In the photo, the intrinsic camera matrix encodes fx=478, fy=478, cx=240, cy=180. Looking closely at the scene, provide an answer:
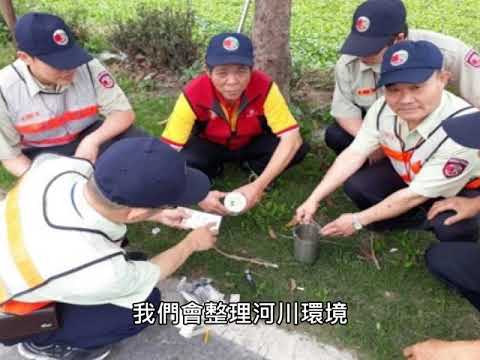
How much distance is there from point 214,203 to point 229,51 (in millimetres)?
960

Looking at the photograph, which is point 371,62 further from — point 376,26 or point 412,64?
point 412,64

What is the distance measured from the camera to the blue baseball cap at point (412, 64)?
8.01 feet

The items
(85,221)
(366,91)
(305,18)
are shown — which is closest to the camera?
(85,221)

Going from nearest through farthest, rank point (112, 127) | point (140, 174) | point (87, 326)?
1. point (140, 174)
2. point (87, 326)
3. point (112, 127)

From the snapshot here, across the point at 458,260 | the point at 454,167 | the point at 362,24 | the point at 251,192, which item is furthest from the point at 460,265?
the point at 362,24

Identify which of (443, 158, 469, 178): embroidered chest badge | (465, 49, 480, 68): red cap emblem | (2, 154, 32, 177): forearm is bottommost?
(443, 158, 469, 178): embroidered chest badge

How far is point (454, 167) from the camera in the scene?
2650mm

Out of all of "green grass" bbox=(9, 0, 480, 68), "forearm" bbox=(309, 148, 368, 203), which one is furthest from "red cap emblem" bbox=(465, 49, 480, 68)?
"green grass" bbox=(9, 0, 480, 68)

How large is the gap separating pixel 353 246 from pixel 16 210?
7.13 feet

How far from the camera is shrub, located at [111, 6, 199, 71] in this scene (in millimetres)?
5348

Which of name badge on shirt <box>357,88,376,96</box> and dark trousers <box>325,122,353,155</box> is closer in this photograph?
name badge on shirt <box>357,88,376,96</box>

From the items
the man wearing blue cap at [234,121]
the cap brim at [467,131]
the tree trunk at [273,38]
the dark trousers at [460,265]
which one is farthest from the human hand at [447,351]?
the tree trunk at [273,38]

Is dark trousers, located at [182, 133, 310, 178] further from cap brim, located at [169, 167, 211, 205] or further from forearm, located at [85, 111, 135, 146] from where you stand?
cap brim, located at [169, 167, 211, 205]

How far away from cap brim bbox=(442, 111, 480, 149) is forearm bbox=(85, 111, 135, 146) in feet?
7.18
